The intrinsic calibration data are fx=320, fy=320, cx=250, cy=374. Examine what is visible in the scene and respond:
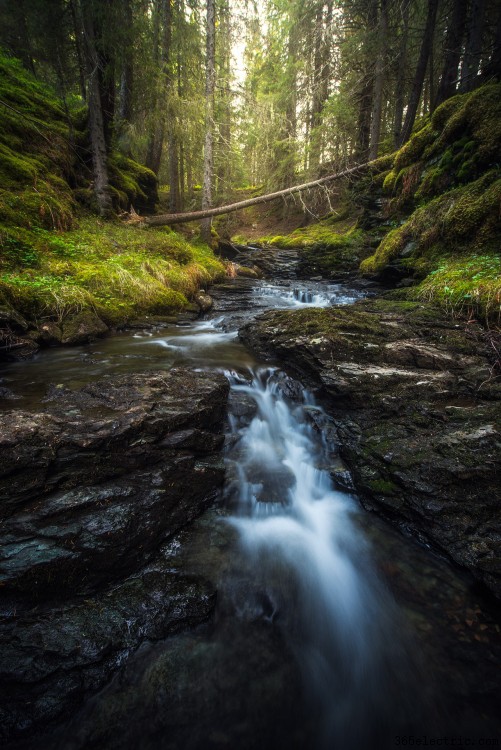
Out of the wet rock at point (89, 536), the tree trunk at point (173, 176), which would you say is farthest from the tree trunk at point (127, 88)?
the wet rock at point (89, 536)

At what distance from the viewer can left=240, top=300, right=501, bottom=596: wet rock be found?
260 cm

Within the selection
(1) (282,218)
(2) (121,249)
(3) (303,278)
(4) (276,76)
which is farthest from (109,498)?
(4) (276,76)

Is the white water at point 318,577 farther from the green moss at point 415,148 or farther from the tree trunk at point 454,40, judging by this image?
the tree trunk at point 454,40

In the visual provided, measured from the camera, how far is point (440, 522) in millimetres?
2625

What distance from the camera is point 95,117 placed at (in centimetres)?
870

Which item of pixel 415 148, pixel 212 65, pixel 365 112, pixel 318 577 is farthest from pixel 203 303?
pixel 365 112

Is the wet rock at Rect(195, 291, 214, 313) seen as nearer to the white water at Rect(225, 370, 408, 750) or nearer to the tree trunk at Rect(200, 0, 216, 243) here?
the white water at Rect(225, 370, 408, 750)

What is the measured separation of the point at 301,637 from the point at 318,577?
21.5 inches

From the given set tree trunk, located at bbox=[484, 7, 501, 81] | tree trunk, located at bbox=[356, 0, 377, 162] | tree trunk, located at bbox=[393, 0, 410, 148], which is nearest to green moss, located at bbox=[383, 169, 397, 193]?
tree trunk, located at bbox=[484, 7, 501, 81]

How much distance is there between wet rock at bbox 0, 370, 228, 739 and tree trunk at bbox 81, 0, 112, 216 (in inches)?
329

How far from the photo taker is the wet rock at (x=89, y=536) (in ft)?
A: 5.84

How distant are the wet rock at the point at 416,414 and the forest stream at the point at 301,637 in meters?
0.24

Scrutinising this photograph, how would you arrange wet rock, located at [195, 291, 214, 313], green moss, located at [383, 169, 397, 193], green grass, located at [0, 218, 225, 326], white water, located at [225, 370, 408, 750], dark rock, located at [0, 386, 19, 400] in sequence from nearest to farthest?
white water, located at [225, 370, 408, 750]
dark rock, located at [0, 386, 19, 400]
green grass, located at [0, 218, 225, 326]
wet rock, located at [195, 291, 214, 313]
green moss, located at [383, 169, 397, 193]

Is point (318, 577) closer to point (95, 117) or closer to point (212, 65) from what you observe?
point (95, 117)
